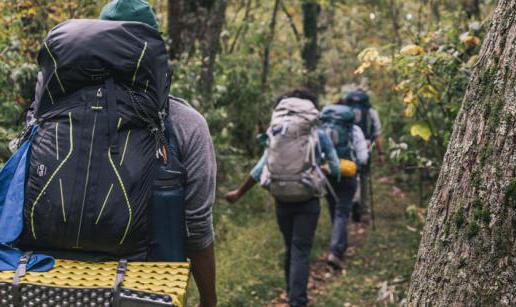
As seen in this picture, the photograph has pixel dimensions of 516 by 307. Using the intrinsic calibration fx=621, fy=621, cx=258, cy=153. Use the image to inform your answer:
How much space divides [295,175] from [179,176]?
309 centimetres

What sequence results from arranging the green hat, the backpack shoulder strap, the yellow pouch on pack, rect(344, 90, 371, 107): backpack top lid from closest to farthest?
the backpack shoulder strap, the green hat, the yellow pouch on pack, rect(344, 90, 371, 107): backpack top lid

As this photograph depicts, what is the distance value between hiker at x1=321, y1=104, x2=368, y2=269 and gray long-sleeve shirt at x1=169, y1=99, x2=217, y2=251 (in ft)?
16.5

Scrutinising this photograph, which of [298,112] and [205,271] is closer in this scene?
[205,271]

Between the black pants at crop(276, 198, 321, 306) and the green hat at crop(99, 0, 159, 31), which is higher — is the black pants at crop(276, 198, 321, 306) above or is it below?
below

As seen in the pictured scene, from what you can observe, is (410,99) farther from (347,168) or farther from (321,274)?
(321,274)

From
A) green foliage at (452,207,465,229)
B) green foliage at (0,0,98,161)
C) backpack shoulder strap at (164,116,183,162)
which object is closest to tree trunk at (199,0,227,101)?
green foliage at (0,0,98,161)

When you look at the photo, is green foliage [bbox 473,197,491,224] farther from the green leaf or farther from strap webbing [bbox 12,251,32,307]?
the green leaf

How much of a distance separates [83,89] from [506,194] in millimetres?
1761

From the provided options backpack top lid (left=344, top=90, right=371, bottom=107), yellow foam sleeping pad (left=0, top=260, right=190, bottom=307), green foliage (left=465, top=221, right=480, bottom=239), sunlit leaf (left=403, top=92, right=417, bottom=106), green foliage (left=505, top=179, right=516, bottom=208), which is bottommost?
yellow foam sleeping pad (left=0, top=260, right=190, bottom=307)

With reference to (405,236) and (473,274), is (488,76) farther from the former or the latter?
(405,236)

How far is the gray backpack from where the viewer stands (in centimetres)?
576

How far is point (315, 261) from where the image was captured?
833 centimetres

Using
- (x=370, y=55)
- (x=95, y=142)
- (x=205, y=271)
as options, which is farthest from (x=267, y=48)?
(x=95, y=142)

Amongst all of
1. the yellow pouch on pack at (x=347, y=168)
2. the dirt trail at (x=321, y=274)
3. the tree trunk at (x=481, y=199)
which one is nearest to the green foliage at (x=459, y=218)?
the tree trunk at (x=481, y=199)
